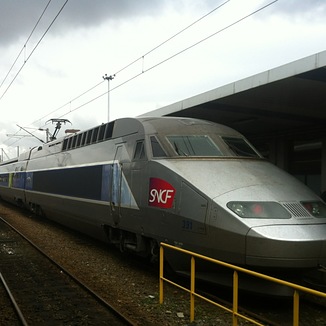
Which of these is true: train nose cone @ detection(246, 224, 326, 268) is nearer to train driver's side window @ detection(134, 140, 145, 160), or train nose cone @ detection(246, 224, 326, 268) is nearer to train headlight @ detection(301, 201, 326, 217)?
train headlight @ detection(301, 201, 326, 217)

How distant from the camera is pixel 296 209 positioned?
5891 mm

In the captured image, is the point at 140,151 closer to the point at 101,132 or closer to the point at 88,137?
the point at 101,132

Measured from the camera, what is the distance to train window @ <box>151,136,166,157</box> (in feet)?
24.3

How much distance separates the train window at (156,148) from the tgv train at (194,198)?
0.07 ft

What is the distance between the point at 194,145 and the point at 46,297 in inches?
136

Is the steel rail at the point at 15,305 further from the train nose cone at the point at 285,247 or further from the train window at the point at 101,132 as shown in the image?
the train window at the point at 101,132

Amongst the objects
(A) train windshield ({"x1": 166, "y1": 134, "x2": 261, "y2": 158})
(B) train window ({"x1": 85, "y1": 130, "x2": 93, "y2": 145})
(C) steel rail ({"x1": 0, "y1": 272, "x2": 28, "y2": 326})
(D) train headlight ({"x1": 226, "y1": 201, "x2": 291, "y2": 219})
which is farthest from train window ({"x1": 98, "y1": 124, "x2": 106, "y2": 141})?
(D) train headlight ({"x1": 226, "y1": 201, "x2": 291, "y2": 219})

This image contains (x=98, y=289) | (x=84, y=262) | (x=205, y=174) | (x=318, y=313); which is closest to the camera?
(x=318, y=313)

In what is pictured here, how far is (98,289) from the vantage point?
723 cm

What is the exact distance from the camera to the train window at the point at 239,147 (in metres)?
7.64

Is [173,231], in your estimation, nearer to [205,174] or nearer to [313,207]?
[205,174]

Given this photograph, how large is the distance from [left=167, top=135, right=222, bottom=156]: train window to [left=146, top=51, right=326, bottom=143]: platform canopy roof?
11.3ft

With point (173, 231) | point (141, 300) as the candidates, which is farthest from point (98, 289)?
point (173, 231)

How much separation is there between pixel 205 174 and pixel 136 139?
2096 millimetres
